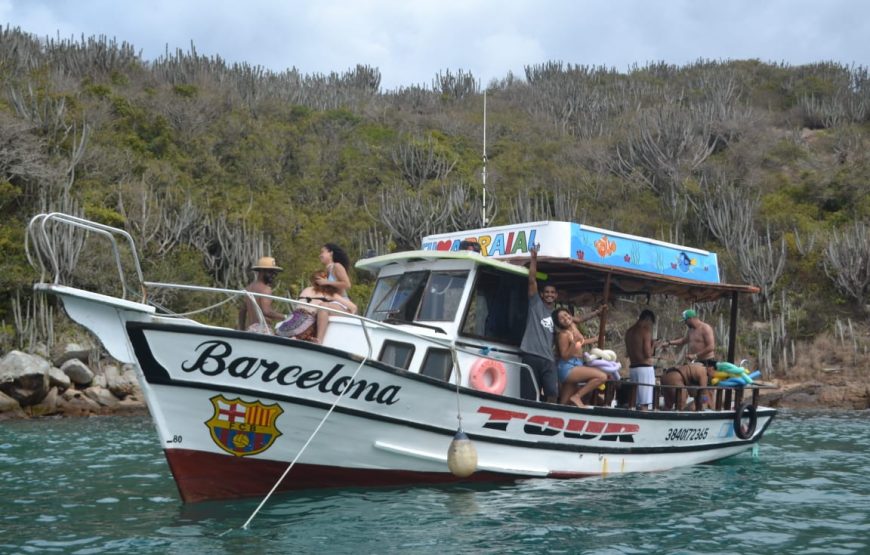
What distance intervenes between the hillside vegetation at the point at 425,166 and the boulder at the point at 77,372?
1930 millimetres

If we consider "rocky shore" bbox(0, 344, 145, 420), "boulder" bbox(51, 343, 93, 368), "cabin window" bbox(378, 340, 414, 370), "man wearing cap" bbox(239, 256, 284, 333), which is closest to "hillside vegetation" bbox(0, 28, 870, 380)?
"boulder" bbox(51, 343, 93, 368)

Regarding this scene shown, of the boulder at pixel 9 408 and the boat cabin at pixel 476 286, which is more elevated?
the boat cabin at pixel 476 286

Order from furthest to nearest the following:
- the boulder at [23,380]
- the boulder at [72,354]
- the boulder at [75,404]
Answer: the boulder at [72,354], the boulder at [75,404], the boulder at [23,380]

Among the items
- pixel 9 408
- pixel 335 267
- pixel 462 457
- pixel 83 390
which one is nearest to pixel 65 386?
pixel 83 390

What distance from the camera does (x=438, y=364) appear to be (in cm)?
1021

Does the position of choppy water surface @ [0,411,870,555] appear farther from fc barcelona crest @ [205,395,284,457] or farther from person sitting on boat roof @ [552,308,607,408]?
person sitting on boat roof @ [552,308,607,408]

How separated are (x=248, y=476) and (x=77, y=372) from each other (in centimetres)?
1679

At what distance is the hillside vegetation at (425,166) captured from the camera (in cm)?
3272

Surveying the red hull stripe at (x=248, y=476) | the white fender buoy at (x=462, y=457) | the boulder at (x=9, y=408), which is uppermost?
the white fender buoy at (x=462, y=457)

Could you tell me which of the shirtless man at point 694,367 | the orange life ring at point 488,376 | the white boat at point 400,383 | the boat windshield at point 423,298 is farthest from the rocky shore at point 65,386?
the orange life ring at point 488,376

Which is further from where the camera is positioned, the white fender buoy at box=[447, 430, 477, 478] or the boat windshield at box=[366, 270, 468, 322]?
the boat windshield at box=[366, 270, 468, 322]

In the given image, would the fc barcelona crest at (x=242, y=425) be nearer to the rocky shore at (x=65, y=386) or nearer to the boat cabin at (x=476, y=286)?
the boat cabin at (x=476, y=286)

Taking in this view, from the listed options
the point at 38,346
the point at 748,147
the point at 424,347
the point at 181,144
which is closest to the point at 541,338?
the point at 424,347

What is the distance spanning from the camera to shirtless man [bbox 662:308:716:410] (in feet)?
42.8
